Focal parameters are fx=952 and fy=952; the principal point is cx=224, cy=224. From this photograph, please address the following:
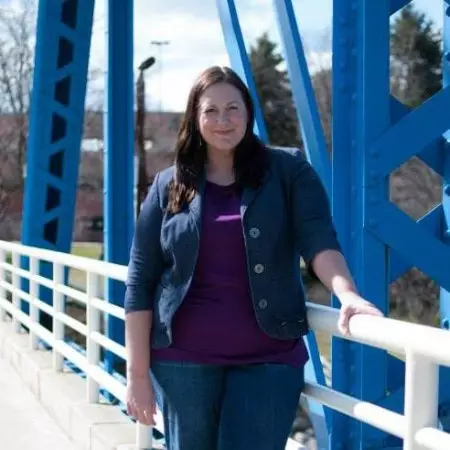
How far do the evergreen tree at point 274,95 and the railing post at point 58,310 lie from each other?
38345mm

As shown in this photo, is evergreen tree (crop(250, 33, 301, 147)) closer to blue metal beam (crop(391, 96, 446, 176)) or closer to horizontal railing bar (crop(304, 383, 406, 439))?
blue metal beam (crop(391, 96, 446, 176))

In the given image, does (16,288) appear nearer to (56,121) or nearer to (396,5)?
(56,121)

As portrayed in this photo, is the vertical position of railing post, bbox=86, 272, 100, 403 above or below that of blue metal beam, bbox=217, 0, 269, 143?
below

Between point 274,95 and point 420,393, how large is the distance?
159ft

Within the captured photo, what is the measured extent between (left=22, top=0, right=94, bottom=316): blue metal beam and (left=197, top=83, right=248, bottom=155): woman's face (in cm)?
702

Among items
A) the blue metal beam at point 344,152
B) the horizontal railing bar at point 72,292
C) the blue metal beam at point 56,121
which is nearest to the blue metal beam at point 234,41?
the blue metal beam at point 344,152

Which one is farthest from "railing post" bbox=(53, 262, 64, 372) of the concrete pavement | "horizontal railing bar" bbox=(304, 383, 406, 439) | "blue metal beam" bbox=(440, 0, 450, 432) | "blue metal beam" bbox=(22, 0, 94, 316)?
"horizontal railing bar" bbox=(304, 383, 406, 439)

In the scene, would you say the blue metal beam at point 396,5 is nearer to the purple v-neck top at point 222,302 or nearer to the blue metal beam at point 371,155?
the blue metal beam at point 371,155

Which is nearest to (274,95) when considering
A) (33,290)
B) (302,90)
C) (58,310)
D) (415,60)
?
(415,60)

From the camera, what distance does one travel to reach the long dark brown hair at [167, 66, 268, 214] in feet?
8.39

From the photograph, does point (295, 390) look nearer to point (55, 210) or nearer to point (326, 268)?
point (326, 268)

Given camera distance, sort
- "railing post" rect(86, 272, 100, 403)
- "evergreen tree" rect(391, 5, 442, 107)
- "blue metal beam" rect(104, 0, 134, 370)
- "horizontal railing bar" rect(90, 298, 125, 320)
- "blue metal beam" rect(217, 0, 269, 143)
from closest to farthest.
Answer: "blue metal beam" rect(217, 0, 269, 143) < "horizontal railing bar" rect(90, 298, 125, 320) < "railing post" rect(86, 272, 100, 403) < "blue metal beam" rect(104, 0, 134, 370) < "evergreen tree" rect(391, 5, 442, 107)

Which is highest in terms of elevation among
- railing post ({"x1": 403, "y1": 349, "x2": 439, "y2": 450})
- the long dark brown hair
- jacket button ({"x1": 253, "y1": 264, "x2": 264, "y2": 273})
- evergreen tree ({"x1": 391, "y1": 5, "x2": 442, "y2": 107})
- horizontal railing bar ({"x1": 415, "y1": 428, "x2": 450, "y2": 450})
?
evergreen tree ({"x1": 391, "y1": 5, "x2": 442, "y2": 107})

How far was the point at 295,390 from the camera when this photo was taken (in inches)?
103
